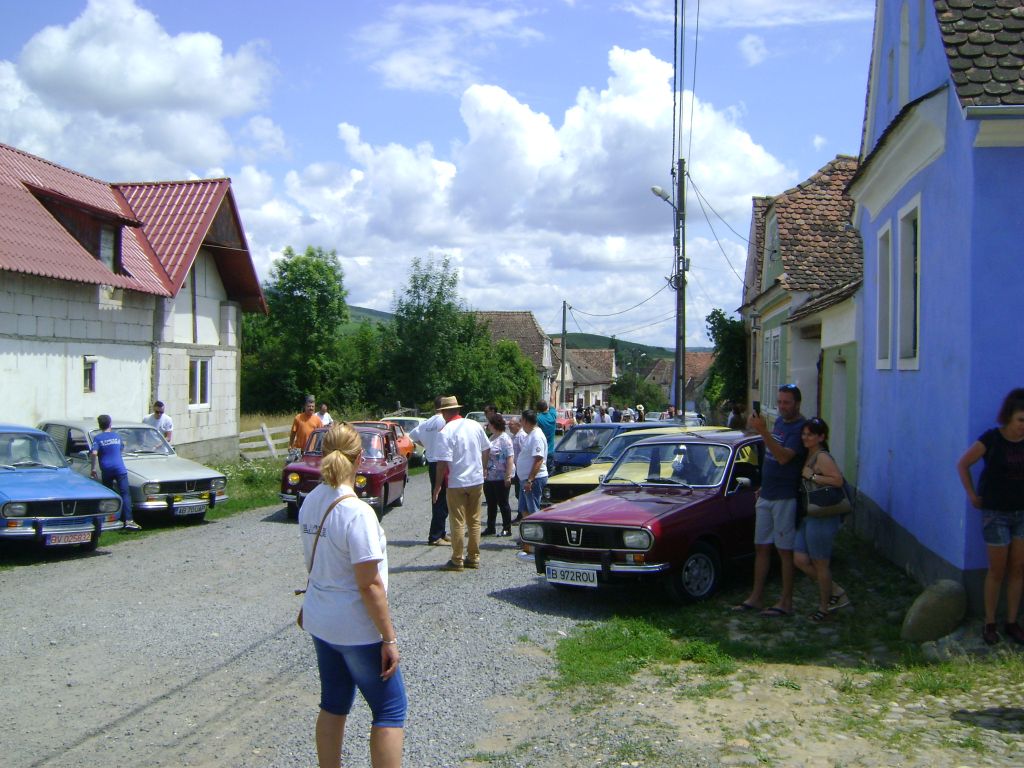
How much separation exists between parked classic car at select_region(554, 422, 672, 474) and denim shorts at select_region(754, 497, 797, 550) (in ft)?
22.8

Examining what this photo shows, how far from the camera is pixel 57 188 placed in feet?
67.1

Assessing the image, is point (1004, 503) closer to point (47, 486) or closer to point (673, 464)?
point (673, 464)

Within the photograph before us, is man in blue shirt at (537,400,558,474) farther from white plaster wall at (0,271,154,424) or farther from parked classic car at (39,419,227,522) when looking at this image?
white plaster wall at (0,271,154,424)

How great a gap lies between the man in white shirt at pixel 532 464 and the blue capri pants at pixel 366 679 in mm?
8139

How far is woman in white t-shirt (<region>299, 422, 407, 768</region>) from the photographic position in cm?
420

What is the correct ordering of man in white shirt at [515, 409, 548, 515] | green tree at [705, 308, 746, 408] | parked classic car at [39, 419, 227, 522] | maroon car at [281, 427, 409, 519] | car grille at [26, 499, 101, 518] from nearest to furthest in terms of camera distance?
car grille at [26, 499, 101, 518], man in white shirt at [515, 409, 548, 515], parked classic car at [39, 419, 227, 522], maroon car at [281, 427, 409, 519], green tree at [705, 308, 746, 408]

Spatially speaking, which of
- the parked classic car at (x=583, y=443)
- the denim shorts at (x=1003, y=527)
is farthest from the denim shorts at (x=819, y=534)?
the parked classic car at (x=583, y=443)

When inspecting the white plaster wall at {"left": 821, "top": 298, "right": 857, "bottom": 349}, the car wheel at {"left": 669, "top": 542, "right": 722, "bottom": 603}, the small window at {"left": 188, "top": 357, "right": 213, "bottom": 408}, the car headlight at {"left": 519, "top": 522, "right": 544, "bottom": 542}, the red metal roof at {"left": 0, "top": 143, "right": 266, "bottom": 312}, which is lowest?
the car wheel at {"left": 669, "top": 542, "right": 722, "bottom": 603}

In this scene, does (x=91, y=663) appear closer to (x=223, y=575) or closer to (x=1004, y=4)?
(x=223, y=575)

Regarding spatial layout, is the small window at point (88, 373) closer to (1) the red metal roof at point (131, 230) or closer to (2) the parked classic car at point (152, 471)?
(1) the red metal roof at point (131, 230)

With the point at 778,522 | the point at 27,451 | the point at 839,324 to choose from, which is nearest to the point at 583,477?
the point at 778,522

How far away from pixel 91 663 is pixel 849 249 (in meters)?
17.6

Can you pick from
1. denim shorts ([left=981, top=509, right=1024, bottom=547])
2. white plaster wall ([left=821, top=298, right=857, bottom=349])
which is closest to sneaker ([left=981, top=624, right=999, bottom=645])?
denim shorts ([left=981, top=509, right=1024, bottom=547])

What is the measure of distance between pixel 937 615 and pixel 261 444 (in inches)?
859
